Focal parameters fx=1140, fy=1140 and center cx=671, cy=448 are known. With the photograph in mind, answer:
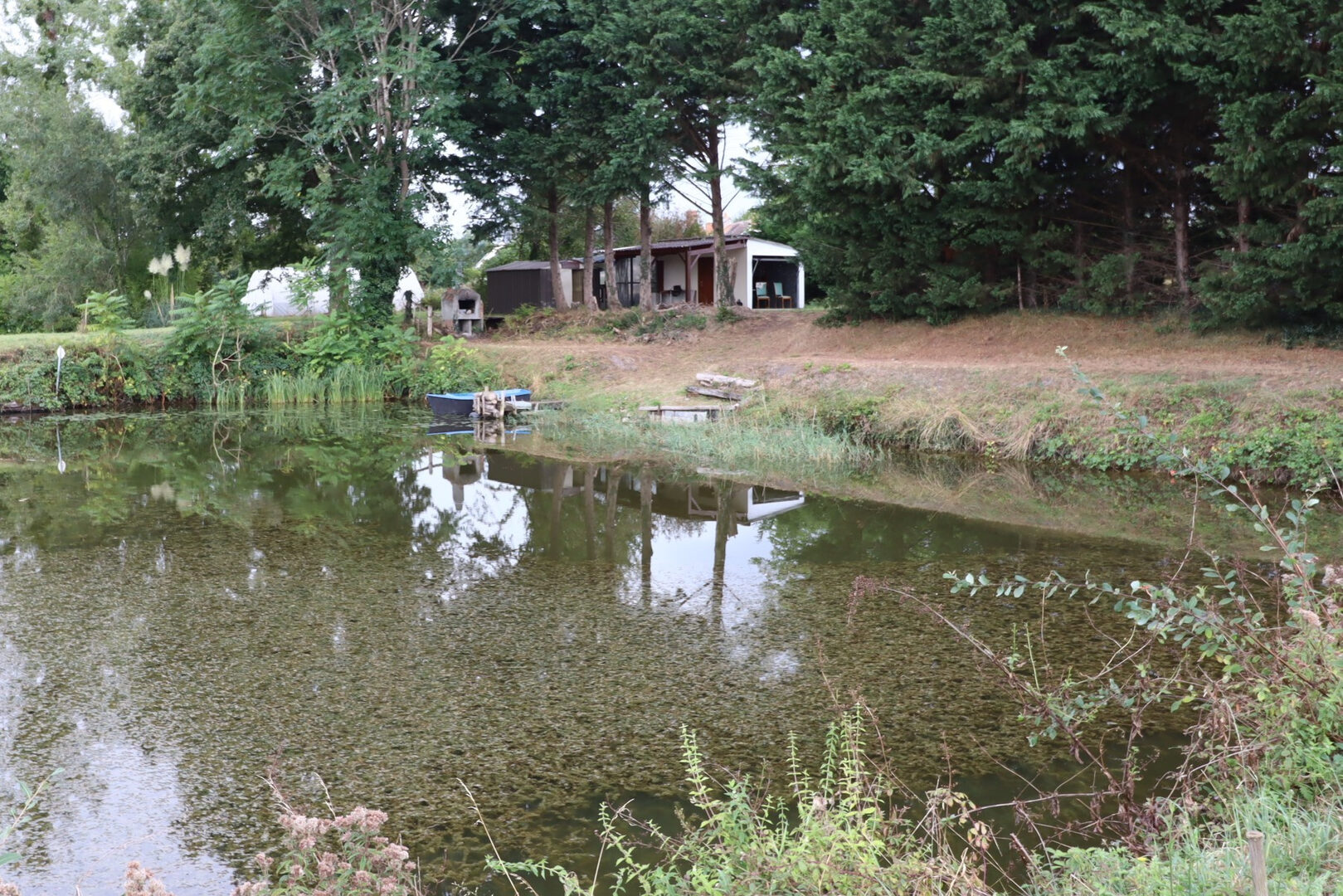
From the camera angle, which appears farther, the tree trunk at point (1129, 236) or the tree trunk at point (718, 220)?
the tree trunk at point (718, 220)

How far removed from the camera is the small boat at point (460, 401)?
19.2 meters

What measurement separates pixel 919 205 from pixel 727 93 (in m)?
6.13

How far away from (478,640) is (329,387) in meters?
15.8

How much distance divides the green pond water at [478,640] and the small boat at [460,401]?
6.49m

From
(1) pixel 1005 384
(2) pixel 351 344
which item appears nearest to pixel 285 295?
(2) pixel 351 344

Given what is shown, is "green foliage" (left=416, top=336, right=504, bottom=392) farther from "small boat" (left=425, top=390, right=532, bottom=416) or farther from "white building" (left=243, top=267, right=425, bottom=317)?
"white building" (left=243, top=267, right=425, bottom=317)

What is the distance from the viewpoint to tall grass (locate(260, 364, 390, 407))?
21031 millimetres

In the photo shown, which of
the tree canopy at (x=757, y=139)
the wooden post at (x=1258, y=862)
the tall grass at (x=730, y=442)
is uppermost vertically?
the tree canopy at (x=757, y=139)

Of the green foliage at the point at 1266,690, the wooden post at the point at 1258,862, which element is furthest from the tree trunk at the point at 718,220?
the wooden post at the point at 1258,862

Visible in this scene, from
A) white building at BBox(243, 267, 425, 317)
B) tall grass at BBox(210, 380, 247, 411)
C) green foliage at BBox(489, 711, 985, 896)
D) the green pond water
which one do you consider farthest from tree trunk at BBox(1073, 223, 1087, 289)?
green foliage at BBox(489, 711, 985, 896)

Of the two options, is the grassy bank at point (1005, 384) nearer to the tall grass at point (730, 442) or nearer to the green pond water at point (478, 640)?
the tall grass at point (730, 442)

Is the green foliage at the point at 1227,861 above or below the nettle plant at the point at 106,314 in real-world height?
below

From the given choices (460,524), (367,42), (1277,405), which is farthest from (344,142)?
(1277,405)

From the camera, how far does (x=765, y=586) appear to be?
8.05 metres
